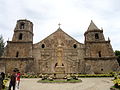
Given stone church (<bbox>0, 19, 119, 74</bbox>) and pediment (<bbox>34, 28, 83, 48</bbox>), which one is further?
pediment (<bbox>34, 28, 83, 48</bbox>)

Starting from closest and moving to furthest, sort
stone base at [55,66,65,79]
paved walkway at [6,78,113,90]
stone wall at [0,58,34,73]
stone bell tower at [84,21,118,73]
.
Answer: paved walkway at [6,78,113,90] < stone base at [55,66,65,79] < stone wall at [0,58,34,73] < stone bell tower at [84,21,118,73]

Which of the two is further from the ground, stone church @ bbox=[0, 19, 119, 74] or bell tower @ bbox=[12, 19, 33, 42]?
bell tower @ bbox=[12, 19, 33, 42]

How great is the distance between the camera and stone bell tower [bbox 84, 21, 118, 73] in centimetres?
2767

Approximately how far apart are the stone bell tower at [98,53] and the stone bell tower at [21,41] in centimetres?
1253

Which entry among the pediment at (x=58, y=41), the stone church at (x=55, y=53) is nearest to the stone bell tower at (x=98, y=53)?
the stone church at (x=55, y=53)

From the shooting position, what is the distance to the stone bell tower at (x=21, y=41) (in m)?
28.8

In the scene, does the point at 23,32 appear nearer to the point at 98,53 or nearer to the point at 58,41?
the point at 58,41

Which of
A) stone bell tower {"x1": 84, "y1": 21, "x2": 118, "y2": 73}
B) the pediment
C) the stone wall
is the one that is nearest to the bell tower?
the pediment

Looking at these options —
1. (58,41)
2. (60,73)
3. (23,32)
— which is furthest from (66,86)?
(23,32)

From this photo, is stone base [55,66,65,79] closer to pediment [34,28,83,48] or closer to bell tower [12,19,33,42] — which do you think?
pediment [34,28,83,48]

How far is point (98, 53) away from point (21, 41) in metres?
16.9

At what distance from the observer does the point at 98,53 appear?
29.3 m

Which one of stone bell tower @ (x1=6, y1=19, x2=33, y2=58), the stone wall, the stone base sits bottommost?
the stone base

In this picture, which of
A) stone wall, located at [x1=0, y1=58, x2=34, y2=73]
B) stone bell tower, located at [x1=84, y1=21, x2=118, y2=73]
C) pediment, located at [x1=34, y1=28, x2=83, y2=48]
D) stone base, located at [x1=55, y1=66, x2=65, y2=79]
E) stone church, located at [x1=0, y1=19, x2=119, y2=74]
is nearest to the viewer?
stone base, located at [x1=55, y1=66, x2=65, y2=79]
